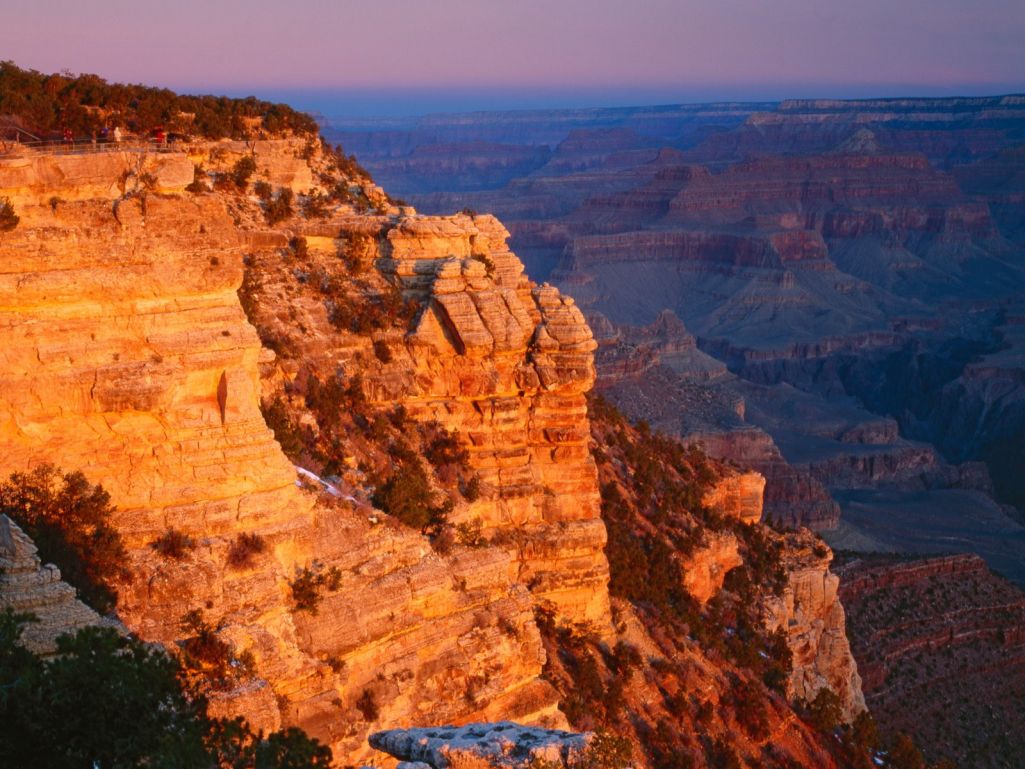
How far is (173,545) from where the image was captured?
1823cm

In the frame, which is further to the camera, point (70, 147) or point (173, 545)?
point (70, 147)

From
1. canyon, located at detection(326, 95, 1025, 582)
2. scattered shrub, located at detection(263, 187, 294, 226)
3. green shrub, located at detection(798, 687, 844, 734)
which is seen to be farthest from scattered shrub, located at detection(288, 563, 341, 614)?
canyon, located at detection(326, 95, 1025, 582)

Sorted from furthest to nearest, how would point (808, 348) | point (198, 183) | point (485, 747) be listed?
point (808, 348) → point (198, 183) → point (485, 747)

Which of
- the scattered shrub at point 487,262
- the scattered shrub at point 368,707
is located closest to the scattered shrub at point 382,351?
the scattered shrub at point 487,262

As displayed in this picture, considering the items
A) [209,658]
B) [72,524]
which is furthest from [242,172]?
[209,658]

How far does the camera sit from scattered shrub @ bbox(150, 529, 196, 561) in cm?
1820

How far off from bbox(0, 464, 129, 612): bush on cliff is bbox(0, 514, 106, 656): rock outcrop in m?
2.37

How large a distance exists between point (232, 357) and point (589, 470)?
33.5 feet

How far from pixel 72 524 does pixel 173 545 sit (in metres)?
1.32

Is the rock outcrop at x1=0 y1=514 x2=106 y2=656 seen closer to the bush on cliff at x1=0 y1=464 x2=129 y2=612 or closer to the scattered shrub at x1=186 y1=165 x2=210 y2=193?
the bush on cliff at x1=0 y1=464 x2=129 y2=612

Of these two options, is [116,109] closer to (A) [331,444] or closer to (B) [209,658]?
(A) [331,444]

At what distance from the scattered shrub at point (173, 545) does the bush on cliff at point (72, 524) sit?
0.47 m

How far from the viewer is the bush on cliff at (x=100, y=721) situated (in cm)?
1232

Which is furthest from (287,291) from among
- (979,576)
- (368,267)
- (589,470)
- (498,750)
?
(979,576)
